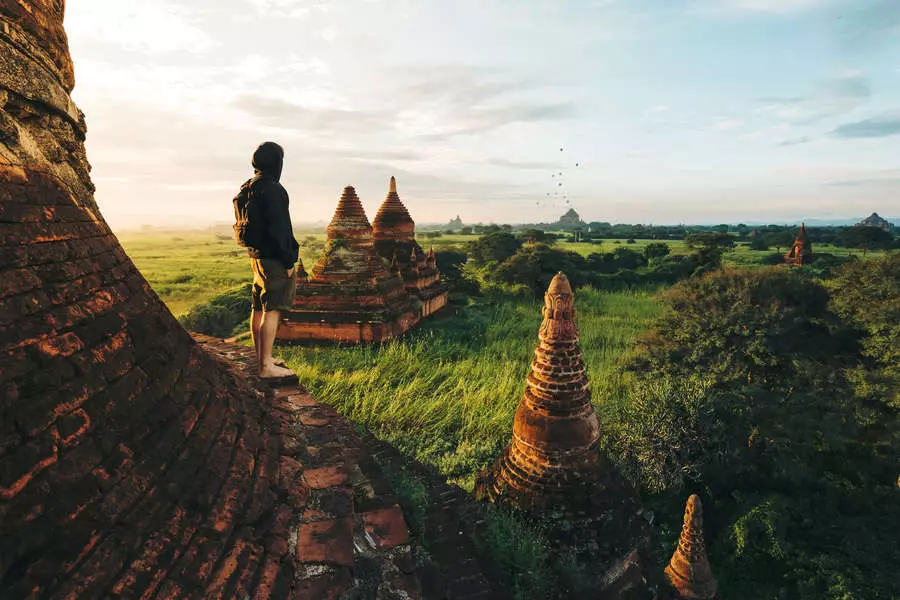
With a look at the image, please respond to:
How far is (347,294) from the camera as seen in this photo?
51.0 ft

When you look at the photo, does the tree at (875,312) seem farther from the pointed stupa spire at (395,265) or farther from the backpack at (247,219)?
the pointed stupa spire at (395,265)

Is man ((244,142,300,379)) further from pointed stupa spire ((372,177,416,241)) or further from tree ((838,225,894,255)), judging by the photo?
tree ((838,225,894,255))

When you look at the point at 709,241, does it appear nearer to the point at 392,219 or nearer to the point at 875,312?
the point at 875,312

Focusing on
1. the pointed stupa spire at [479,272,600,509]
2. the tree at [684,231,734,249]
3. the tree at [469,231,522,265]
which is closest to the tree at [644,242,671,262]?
the tree at [684,231,734,249]


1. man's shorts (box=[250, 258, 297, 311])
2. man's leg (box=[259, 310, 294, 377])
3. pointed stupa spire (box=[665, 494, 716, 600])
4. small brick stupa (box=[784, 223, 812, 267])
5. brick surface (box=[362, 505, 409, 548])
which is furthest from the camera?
small brick stupa (box=[784, 223, 812, 267])

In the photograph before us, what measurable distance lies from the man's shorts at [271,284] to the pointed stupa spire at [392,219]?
17.7m

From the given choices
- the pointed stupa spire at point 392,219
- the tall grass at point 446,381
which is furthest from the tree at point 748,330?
the pointed stupa spire at point 392,219

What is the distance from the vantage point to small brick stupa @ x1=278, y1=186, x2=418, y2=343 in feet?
49.9

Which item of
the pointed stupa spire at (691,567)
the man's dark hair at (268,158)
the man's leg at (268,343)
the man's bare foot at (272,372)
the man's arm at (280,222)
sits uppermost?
the man's dark hair at (268,158)

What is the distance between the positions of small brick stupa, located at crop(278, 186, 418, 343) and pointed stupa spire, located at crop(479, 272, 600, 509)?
389 inches

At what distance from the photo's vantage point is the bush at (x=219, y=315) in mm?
19844

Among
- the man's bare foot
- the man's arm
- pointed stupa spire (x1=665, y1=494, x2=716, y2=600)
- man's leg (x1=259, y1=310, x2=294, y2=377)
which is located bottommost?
pointed stupa spire (x1=665, y1=494, x2=716, y2=600)

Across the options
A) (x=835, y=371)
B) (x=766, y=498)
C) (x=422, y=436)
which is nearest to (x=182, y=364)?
(x=422, y=436)

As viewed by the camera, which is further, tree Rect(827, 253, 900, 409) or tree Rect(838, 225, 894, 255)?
tree Rect(838, 225, 894, 255)
